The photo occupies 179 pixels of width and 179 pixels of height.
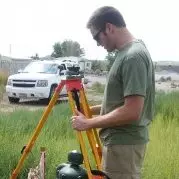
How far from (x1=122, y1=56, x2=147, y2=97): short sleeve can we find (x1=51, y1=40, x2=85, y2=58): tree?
53289 mm

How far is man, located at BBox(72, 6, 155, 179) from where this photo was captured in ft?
9.09

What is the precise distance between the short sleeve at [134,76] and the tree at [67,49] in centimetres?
5329

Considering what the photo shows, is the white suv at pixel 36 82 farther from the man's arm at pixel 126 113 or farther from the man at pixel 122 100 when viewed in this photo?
the man's arm at pixel 126 113

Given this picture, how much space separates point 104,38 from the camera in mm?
2885

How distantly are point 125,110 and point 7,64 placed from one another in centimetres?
3378

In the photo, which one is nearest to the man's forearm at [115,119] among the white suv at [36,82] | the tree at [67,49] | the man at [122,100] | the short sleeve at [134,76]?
the man at [122,100]

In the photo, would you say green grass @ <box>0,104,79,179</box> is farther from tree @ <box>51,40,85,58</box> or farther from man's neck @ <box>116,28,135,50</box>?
tree @ <box>51,40,85,58</box>

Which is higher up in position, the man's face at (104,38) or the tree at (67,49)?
the man's face at (104,38)

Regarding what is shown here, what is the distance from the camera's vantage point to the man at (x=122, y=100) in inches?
109

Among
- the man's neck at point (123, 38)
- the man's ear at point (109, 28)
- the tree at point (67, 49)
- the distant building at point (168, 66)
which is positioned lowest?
the distant building at point (168, 66)

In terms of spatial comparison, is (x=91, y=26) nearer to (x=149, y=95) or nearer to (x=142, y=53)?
(x=142, y=53)

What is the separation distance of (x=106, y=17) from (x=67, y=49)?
56744mm

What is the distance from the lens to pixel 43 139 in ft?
18.0


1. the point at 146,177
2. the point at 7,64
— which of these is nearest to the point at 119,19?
the point at 146,177
